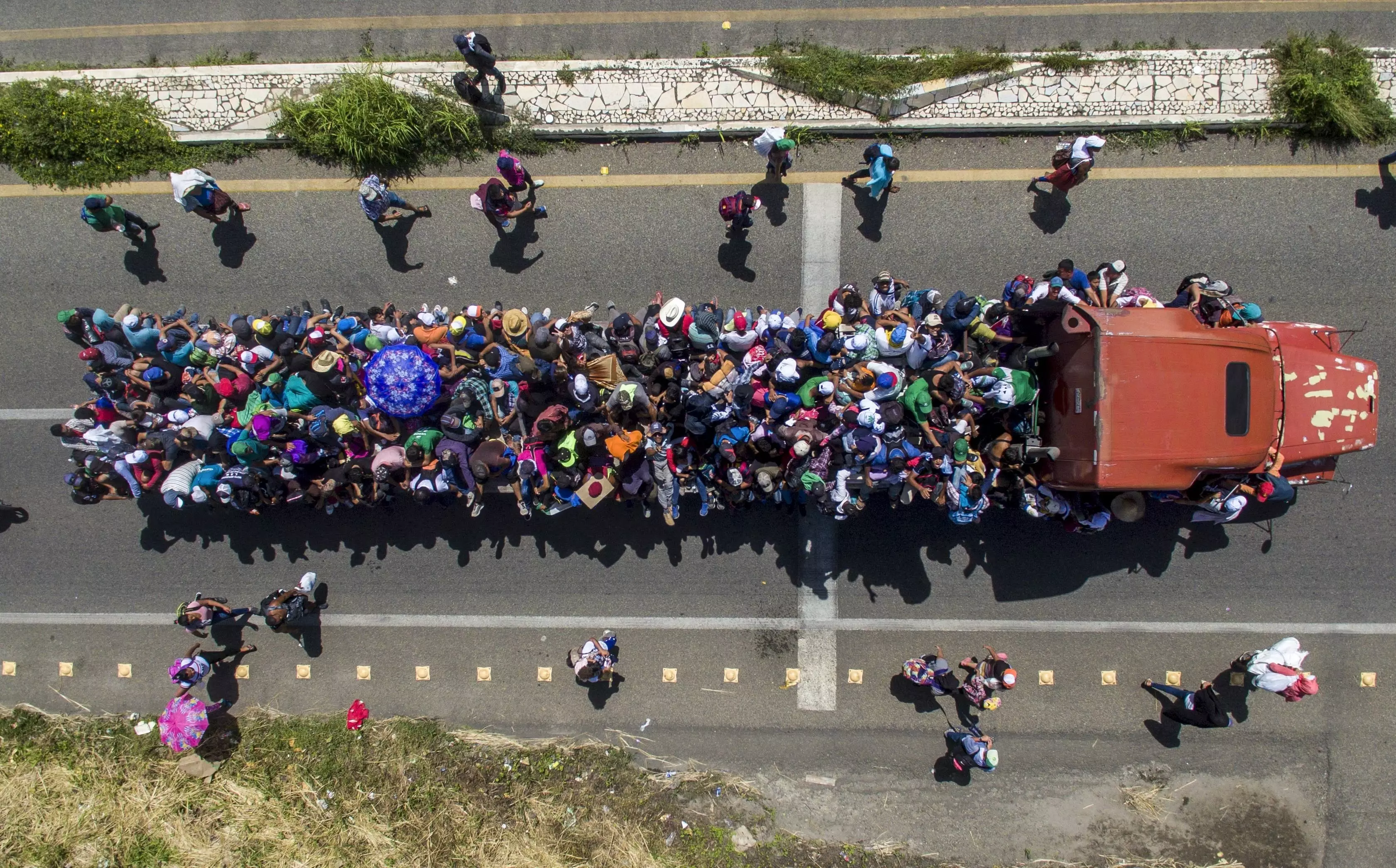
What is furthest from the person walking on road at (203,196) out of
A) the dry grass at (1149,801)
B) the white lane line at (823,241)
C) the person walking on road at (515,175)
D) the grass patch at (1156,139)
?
the dry grass at (1149,801)

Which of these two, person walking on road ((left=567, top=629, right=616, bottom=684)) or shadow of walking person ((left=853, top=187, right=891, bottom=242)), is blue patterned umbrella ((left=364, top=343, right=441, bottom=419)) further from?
shadow of walking person ((left=853, top=187, right=891, bottom=242))

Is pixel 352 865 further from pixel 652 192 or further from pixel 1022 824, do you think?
pixel 652 192

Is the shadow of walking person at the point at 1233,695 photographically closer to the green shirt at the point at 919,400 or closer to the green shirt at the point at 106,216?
the green shirt at the point at 919,400

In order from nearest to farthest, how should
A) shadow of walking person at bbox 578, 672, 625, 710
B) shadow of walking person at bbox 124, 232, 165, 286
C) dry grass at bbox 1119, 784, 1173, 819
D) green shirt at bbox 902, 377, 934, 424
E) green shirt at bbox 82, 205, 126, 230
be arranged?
green shirt at bbox 902, 377, 934, 424 → green shirt at bbox 82, 205, 126, 230 → dry grass at bbox 1119, 784, 1173, 819 → shadow of walking person at bbox 578, 672, 625, 710 → shadow of walking person at bbox 124, 232, 165, 286

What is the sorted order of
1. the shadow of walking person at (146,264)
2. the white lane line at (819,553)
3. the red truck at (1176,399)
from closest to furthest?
1. the red truck at (1176,399)
2. the white lane line at (819,553)
3. the shadow of walking person at (146,264)

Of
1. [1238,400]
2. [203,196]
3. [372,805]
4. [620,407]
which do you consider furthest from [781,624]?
[203,196]

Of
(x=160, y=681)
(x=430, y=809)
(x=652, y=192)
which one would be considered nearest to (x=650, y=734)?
(x=430, y=809)

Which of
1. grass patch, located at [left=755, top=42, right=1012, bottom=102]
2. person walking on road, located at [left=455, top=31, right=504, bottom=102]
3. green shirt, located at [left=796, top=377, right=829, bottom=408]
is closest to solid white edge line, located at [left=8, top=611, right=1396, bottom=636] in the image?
green shirt, located at [left=796, top=377, right=829, bottom=408]
